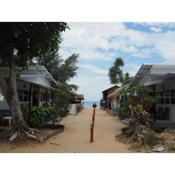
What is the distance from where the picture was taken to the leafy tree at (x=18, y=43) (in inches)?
483

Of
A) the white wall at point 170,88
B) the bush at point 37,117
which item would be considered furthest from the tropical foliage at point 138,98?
the bush at point 37,117

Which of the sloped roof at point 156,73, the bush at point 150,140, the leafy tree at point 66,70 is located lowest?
the bush at point 150,140

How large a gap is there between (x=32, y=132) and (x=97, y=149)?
10.6 feet

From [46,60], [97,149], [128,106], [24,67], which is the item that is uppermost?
[46,60]

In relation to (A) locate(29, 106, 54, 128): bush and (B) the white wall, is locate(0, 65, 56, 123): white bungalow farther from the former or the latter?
(B) the white wall

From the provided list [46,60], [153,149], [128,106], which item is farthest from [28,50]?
[46,60]

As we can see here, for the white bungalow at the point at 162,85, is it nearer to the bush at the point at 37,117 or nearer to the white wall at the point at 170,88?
the white wall at the point at 170,88

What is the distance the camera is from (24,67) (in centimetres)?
1656

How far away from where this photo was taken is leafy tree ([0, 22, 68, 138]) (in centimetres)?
1227

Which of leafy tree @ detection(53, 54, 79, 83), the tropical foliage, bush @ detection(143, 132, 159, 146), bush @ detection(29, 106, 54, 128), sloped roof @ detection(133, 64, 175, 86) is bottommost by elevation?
bush @ detection(143, 132, 159, 146)

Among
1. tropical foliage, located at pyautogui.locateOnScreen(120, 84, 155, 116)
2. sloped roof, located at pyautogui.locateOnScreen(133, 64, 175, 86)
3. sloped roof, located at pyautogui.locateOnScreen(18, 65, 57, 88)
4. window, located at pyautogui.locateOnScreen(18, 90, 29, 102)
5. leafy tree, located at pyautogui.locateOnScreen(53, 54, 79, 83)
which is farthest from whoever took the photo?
leafy tree, located at pyautogui.locateOnScreen(53, 54, 79, 83)

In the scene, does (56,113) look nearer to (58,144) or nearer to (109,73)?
(58,144)

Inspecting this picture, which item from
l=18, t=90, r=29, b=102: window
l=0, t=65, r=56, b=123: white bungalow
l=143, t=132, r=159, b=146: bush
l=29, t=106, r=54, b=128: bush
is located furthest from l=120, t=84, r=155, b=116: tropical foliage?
l=18, t=90, r=29, b=102: window

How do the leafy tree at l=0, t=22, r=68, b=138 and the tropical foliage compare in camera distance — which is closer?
the leafy tree at l=0, t=22, r=68, b=138
